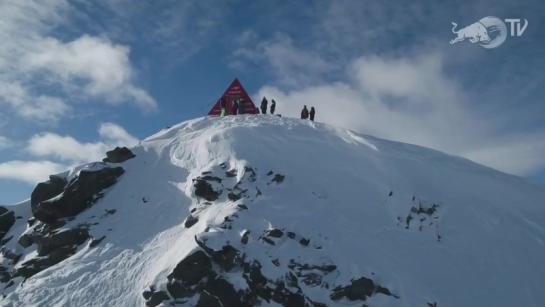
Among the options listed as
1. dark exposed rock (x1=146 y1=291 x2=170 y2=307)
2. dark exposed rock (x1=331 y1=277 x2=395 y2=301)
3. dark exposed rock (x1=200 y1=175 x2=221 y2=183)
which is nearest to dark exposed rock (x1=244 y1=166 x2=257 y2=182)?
dark exposed rock (x1=200 y1=175 x2=221 y2=183)

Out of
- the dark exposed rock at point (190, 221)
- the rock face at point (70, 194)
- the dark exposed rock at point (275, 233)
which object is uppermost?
the rock face at point (70, 194)

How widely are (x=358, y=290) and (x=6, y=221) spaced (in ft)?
53.8

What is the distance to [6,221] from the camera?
22.8 m

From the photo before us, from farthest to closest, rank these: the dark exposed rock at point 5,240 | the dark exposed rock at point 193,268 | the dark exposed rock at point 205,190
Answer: the dark exposed rock at point 5,240, the dark exposed rock at point 205,190, the dark exposed rock at point 193,268

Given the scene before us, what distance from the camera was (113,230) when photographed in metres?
19.8

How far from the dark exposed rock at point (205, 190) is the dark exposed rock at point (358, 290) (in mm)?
6493

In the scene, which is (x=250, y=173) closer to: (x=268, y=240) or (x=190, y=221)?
(x=190, y=221)

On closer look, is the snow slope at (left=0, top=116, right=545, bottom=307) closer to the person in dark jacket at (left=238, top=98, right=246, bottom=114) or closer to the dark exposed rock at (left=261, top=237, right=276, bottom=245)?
the dark exposed rock at (left=261, top=237, right=276, bottom=245)

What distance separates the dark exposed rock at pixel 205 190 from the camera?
20.1m

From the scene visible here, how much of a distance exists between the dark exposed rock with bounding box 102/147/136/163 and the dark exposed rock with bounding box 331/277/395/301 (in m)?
12.9

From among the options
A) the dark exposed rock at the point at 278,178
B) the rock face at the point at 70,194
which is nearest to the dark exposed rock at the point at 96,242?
the rock face at the point at 70,194

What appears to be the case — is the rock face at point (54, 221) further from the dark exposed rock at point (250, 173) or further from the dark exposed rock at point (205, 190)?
the dark exposed rock at point (250, 173)

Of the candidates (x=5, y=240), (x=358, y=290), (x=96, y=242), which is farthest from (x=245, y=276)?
(x=5, y=240)

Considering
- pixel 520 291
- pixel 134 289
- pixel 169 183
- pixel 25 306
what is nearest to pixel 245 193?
pixel 169 183
